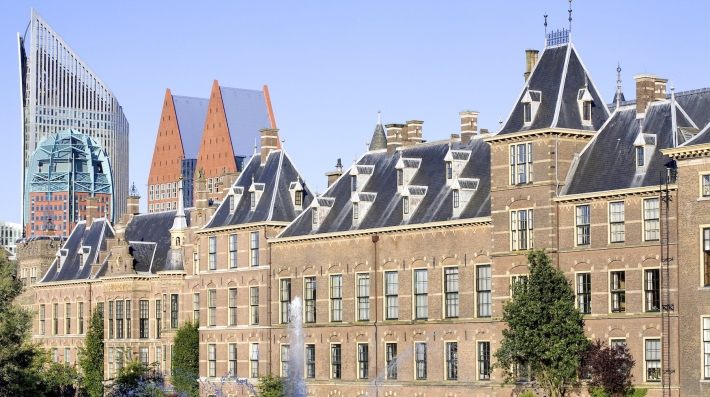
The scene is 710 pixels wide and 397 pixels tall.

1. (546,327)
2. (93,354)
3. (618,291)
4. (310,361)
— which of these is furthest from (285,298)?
(93,354)

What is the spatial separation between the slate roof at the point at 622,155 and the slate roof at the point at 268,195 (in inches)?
870

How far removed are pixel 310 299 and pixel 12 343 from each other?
16.5 metres

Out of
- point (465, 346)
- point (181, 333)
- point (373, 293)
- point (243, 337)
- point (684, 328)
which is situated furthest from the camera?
point (181, 333)

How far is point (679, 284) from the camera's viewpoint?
57.3m

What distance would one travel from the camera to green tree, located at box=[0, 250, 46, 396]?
66.1 metres

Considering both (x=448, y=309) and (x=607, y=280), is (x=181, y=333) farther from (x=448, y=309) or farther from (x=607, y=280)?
(x=607, y=280)

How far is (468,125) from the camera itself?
7244 centimetres

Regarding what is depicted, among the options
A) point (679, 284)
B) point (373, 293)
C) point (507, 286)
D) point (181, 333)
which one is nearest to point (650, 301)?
point (679, 284)

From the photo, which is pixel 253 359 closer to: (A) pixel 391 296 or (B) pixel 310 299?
(B) pixel 310 299

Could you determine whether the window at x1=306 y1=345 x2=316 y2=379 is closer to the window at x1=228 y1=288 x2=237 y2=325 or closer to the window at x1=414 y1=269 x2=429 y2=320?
the window at x1=228 y1=288 x2=237 y2=325

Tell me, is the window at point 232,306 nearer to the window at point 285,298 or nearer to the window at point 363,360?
the window at point 285,298

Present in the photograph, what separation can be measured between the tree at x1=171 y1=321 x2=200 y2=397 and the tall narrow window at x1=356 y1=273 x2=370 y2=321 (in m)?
16.2

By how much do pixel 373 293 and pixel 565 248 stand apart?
44.9 feet

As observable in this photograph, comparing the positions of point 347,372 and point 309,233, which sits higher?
point 309,233
